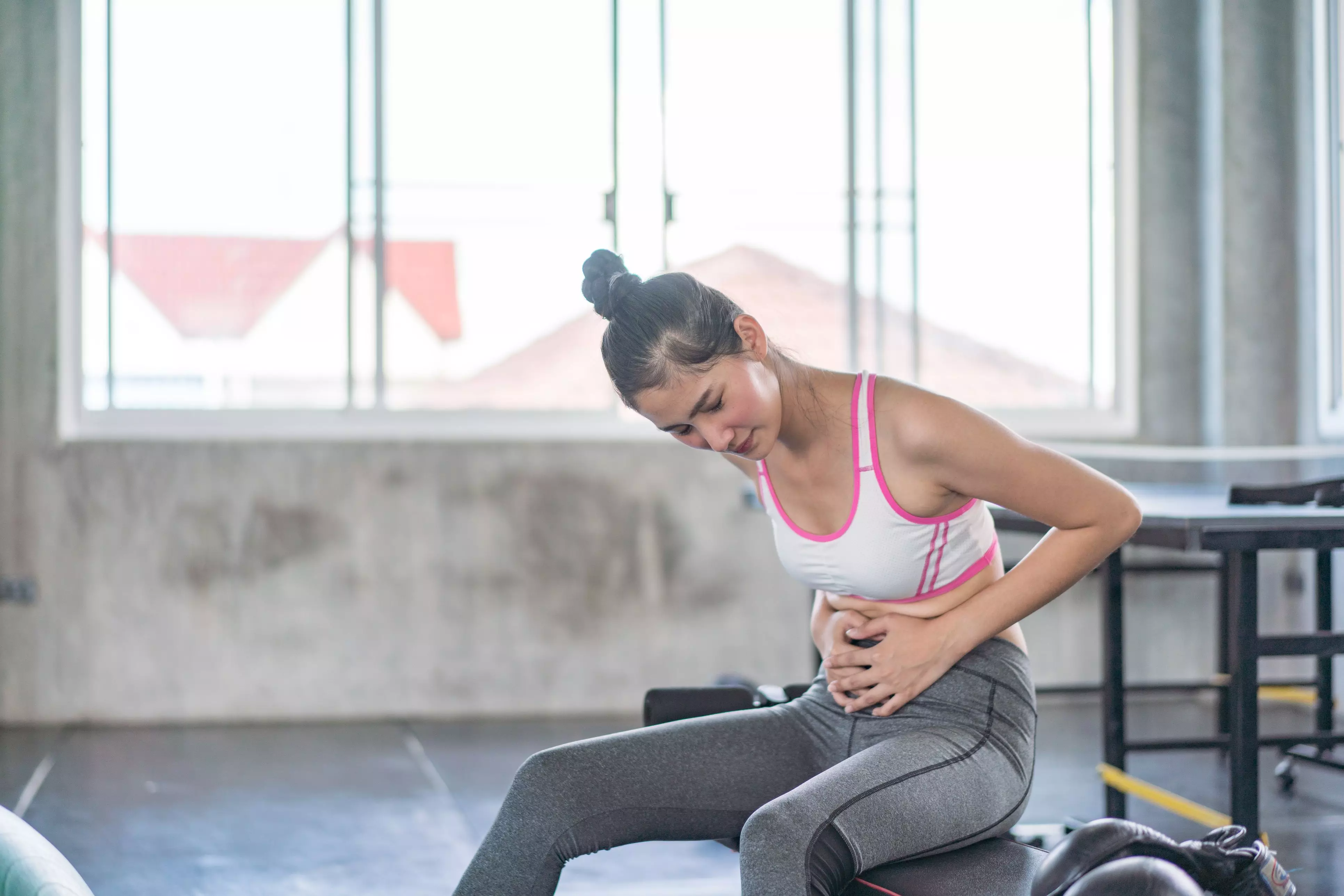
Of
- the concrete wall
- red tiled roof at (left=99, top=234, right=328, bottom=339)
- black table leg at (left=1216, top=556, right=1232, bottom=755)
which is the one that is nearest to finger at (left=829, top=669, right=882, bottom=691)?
black table leg at (left=1216, top=556, right=1232, bottom=755)

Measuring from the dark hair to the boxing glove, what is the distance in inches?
26.6

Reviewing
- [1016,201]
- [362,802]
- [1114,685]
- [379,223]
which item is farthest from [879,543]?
[1016,201]

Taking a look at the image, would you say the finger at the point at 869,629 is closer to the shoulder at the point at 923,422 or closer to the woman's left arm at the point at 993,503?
the woman's left arm at the point at 993,503

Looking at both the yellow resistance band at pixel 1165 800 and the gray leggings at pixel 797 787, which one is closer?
the gray leggings at pixel 797 787

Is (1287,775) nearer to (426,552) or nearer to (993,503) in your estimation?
(993,503)

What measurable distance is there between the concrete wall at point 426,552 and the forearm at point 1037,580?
300 centimetres

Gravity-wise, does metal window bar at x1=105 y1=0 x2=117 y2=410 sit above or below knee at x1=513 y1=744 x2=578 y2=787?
above

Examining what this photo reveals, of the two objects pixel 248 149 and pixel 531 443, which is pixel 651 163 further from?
pixel 248 149

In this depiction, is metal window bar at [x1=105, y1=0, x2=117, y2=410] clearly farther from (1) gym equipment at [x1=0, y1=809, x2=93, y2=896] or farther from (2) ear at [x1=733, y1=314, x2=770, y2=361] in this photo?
(2) ear at [x1=733, y1=314, x2=770, y2=361]

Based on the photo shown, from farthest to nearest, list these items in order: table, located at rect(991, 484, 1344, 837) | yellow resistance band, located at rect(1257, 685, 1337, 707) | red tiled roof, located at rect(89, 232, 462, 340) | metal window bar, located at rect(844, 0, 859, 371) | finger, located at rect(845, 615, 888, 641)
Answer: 1. metal window bar, located at rect(844, 0, 859, 371)
2. red tiled roof, located at rect(89, 232, 462, 340)
3. yellow resistance band, located at rect(1257, 685, 1337, 707)
4. table, located at rect(991, 484, 1344, 837)
5. finger, located at rect(845, 615, 888, 641)

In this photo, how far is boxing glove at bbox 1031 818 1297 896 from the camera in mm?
1157

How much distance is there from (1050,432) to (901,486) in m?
3.50

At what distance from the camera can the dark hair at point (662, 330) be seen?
1504 millimetres

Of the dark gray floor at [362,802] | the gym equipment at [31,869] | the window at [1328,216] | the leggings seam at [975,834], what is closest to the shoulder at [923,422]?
the leggings seam at [975,834]
